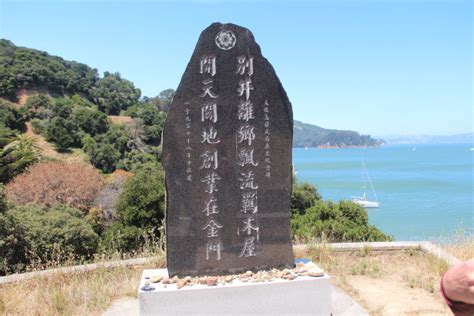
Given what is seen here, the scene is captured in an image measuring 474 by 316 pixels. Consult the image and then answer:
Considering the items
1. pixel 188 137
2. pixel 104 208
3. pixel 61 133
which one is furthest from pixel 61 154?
pixel 188 137

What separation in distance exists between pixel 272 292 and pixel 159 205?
6045 mm

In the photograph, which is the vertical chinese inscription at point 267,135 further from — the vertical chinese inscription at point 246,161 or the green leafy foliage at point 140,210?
the green leafy foliage at point 140,210

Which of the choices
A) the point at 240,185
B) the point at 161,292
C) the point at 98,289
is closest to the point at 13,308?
the point at 98,289

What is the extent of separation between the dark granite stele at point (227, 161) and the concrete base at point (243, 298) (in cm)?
37

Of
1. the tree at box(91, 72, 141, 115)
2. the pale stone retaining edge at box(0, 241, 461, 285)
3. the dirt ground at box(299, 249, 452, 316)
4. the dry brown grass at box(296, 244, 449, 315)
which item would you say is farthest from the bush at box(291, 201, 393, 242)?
the tree at box(91, 72, 141, 115)

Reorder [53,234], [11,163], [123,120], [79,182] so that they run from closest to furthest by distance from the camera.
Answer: [53,234]
[79,182]
[11,163]
[123,120]

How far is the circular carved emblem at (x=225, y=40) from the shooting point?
4.66 metres

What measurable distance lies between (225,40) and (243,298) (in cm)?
261

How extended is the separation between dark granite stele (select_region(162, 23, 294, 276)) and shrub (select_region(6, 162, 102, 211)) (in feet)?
44.5

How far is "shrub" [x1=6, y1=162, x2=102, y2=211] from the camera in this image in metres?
16.9

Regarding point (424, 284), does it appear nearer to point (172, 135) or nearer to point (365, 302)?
point (365, 302)

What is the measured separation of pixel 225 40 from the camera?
4.68 meters

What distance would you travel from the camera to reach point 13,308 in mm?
4871

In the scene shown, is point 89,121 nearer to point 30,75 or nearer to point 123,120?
point 123,120
